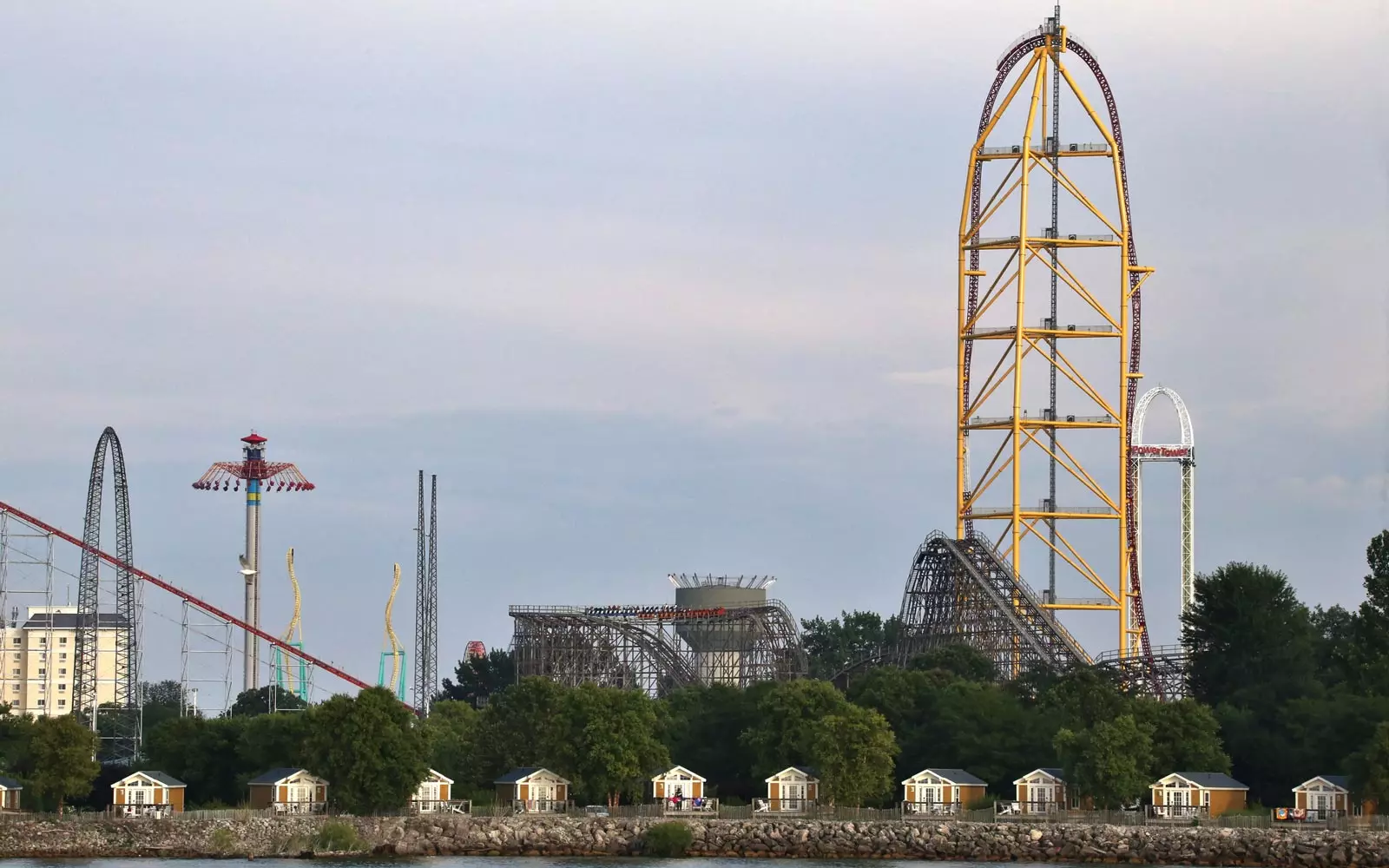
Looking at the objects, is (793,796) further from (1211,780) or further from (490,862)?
(1211,780)

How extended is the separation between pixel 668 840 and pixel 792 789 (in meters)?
10.1

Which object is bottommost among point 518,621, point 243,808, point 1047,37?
point 243,808

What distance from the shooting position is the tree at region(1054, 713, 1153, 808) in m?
82.3

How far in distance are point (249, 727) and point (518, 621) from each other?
3008 cm

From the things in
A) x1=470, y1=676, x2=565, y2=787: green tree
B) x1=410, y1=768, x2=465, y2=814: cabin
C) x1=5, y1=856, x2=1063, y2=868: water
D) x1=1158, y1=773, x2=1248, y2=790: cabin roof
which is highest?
x1=470, y1=676, x2=565, y2=787: green tree

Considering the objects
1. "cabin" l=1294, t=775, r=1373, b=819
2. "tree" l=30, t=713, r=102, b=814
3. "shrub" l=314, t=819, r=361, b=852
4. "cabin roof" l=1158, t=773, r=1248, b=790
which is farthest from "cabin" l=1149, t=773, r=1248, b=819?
"tree" l=30, t=713, r=102, b=814

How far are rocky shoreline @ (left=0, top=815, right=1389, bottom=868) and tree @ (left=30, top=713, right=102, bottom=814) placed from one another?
13.8 feet

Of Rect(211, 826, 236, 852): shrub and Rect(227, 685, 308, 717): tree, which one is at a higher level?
Rect(227, 685, 308, 717): tree

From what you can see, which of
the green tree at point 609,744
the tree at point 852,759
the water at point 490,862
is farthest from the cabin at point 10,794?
the tree at point 852,759

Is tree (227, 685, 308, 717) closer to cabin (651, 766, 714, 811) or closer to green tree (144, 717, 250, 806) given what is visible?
green tree (144, 717, 250, 806)

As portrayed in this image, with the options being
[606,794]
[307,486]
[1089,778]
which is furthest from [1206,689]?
[307,486]

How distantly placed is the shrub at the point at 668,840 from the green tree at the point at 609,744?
295 inches

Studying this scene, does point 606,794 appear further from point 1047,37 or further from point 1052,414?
point 1047,37

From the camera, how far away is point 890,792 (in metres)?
88.2
